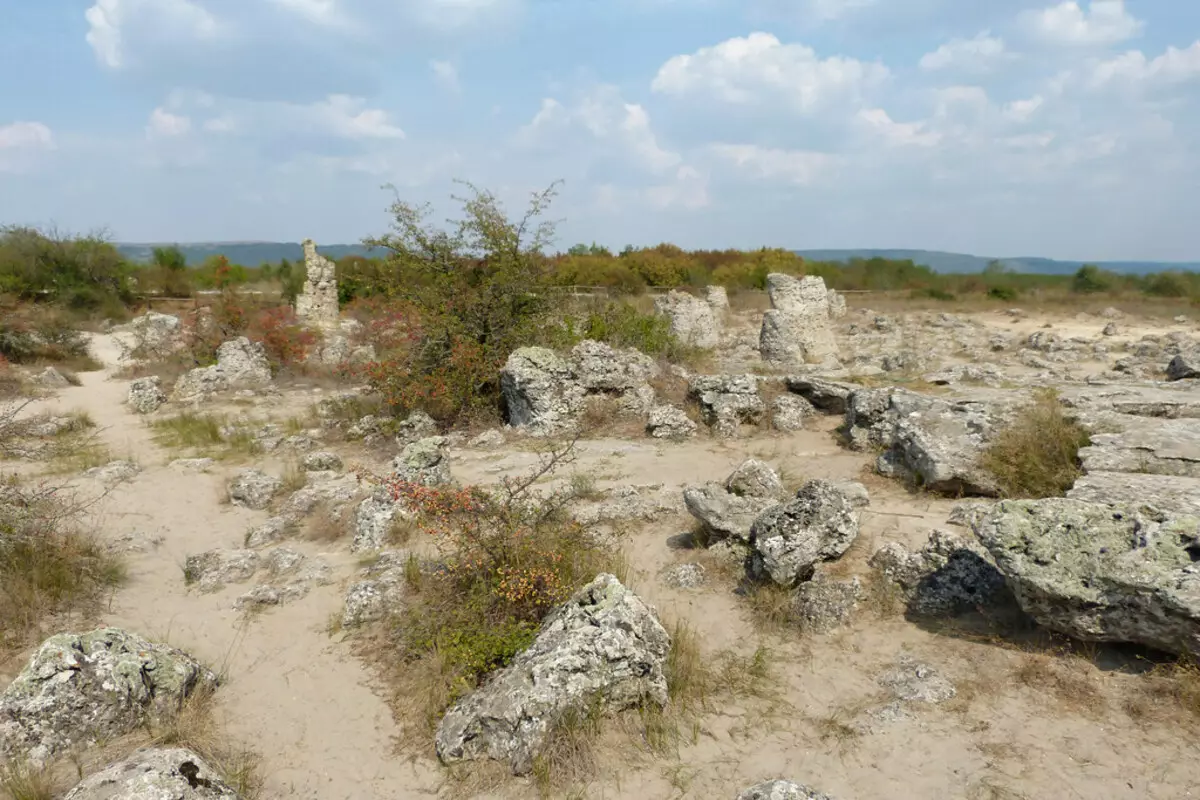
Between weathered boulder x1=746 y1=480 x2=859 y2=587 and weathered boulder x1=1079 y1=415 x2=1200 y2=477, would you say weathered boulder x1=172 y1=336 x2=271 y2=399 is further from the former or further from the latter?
weathered boulder x1=1079 y1=415 x2=1200 y2=477

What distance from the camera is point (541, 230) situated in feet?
39.5

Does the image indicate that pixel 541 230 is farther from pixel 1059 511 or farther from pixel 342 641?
pixel 1059 511

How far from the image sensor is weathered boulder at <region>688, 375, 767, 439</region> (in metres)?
9.75

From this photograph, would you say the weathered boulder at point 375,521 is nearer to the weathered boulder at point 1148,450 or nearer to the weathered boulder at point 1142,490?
the weathered boulder at point 1142,490

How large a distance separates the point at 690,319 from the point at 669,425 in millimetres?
8279

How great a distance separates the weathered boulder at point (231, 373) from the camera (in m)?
13.2

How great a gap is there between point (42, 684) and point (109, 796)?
4.02ft

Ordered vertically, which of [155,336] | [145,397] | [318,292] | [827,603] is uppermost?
[318,292]

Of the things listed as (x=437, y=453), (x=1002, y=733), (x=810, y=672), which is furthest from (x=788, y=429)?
(x=1002, y=733)

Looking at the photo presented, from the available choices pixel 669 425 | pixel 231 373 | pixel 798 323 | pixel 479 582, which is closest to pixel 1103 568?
pixel 479 582

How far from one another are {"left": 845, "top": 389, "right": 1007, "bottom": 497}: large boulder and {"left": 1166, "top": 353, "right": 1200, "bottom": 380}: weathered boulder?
24.6 ft

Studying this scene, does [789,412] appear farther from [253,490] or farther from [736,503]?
[253,490]

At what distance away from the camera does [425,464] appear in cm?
747

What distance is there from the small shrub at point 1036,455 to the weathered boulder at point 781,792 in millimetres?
4230
